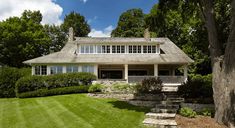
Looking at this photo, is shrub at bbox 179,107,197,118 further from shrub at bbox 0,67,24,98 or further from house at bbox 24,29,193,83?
shrub at bbox 0,67,24,98

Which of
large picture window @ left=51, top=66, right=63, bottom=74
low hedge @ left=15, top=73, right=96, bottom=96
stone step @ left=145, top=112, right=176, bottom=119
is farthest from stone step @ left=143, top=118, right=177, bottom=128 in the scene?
large picture window @ left=51, top=66, right=63, bottom=74

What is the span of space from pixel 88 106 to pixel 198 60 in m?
27.0

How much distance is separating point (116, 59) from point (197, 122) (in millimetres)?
18646

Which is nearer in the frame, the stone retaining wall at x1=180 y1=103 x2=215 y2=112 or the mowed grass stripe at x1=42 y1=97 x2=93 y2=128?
the mowed grass stripe at x1=42 y1=97 x2=93 y2=128

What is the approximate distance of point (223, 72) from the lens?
14.3 m

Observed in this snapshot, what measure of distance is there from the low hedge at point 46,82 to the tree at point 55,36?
34.1 metres

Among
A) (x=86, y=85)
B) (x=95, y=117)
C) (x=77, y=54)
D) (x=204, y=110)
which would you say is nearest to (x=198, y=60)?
(x=77, y=54)

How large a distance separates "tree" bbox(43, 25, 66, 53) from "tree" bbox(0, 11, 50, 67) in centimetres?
706

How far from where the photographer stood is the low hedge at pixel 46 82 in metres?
26.3

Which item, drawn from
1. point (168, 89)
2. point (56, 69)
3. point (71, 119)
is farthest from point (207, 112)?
point (56, 69)

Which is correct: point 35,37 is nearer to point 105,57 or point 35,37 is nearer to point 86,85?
point 105,57

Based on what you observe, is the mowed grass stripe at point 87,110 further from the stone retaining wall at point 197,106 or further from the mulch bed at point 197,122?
the stone retaining wall at point 197,106

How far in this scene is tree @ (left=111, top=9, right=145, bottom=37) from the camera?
198 ft

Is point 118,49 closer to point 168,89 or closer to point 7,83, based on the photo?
point 168,89
